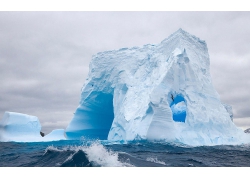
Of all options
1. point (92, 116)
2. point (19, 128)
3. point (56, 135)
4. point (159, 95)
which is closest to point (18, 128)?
point (19, 128)

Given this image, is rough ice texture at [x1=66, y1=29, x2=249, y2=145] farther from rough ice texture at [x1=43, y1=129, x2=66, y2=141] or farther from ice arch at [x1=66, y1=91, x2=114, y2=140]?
rough ice texture at [x1=43, y1=129, x2=66, y2=141]

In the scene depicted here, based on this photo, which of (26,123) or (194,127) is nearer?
(194,127)

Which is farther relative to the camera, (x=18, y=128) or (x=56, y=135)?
(x=56, y=135)

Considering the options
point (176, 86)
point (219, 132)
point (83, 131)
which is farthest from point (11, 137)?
point (219, 132)

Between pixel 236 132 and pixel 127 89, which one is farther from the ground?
pixel 127 89

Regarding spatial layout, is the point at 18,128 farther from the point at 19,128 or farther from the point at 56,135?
the point at 56,135

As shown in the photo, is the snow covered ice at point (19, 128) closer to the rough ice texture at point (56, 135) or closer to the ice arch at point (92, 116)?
the rough ice texture at point (56, 135)

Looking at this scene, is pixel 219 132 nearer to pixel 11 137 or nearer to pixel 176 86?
pixel 176 86

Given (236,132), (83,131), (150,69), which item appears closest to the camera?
(236,132)
